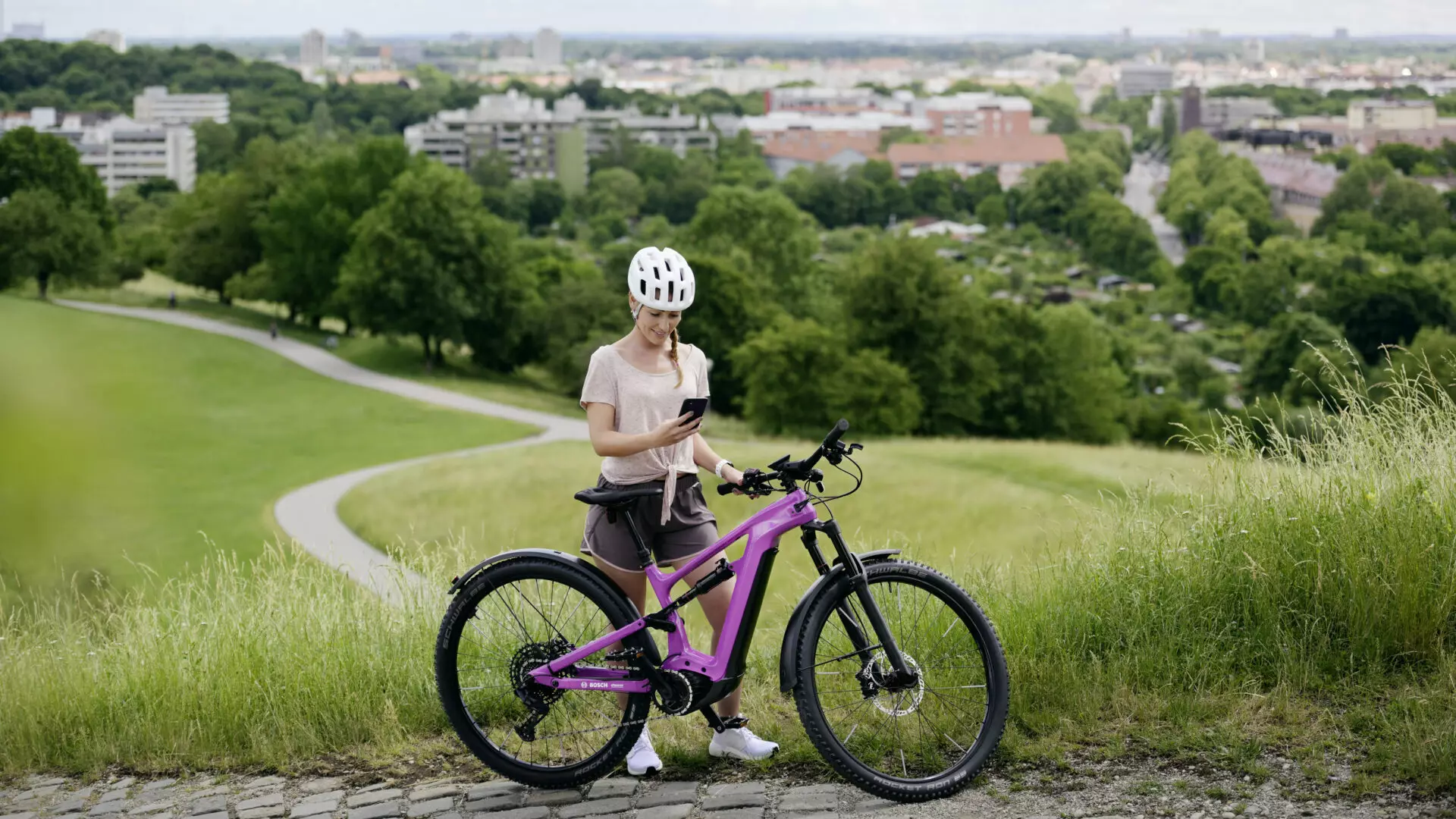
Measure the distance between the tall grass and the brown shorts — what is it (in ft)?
2.65

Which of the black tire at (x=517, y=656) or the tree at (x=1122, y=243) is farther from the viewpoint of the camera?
the tree at (x=1122, y=243)

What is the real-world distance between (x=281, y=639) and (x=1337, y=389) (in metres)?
4.87

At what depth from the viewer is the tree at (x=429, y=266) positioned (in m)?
57.3

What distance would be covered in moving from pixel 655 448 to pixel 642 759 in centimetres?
113

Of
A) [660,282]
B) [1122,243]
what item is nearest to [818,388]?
[660,282]

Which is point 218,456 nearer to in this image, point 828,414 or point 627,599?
point 828,414

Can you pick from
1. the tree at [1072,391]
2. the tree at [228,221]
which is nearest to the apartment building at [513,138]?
the tree at [228,221]

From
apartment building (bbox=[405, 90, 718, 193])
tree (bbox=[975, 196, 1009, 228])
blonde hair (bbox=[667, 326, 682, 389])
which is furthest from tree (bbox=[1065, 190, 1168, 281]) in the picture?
blonde hair (bbox=[667, 326, 682, 389])

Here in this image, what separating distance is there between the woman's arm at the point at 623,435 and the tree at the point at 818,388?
1796 inches

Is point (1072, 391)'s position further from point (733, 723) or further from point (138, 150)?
point (138, 150)

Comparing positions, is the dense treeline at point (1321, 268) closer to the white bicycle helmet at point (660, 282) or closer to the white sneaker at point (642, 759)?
the white sneaker at point (642, 759)

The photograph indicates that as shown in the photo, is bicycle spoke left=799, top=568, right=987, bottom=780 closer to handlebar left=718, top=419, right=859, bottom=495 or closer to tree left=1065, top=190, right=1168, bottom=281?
handlebar left=718, top=419, right=859, bottom=495

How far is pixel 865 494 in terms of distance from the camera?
2823cm

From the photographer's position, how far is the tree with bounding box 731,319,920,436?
1998 inches
